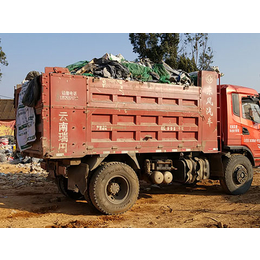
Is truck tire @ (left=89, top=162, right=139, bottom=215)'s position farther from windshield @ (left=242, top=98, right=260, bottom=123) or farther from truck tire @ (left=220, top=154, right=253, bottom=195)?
windshield @ (left=242, top=98, right=260, bottom=123)

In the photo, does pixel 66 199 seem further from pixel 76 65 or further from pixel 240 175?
pixel 240 175

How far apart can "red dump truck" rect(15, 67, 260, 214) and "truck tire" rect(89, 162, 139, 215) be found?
19 mm

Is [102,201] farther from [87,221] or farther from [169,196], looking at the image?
[169,196]

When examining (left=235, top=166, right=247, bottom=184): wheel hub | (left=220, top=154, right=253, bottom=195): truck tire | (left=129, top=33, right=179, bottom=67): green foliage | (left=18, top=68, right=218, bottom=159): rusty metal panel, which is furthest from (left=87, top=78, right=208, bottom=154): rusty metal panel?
(left=129, top=33, right=179, bottom=67): green foliage

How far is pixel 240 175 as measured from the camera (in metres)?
7.49

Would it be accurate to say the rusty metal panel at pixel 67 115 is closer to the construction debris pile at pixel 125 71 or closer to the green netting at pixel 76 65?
the construction debris pile at pixel 125 71

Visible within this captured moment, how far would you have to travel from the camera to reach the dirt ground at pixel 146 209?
511cm

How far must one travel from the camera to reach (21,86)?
20.8 feet

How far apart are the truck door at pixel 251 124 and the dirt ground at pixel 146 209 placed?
1.27m

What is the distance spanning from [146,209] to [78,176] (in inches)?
66.4

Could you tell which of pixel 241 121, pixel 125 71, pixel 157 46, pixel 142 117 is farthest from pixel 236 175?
pixel 157 46

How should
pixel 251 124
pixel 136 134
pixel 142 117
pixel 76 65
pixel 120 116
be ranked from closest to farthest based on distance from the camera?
pixel 120 116 → pixel 136 134 → pixel 142 117 → pixel 76 65 → pixel 251 124

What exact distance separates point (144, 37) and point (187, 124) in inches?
721

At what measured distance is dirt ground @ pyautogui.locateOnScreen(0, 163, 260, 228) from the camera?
5.11 metres
